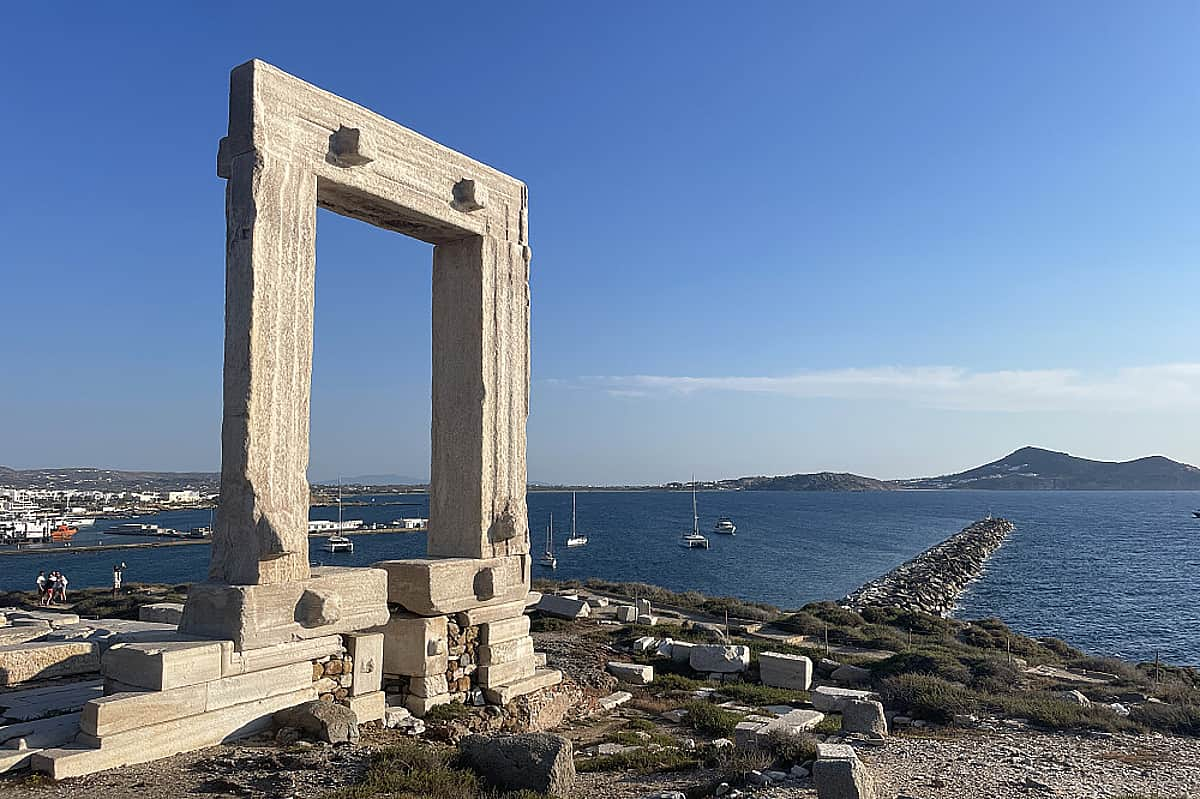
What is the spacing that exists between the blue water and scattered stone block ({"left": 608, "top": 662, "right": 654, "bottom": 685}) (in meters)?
20.7

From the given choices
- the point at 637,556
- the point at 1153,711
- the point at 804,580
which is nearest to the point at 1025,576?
the point at 804,580

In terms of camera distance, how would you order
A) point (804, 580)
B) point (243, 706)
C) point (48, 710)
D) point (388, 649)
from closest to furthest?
1. point (243, 706)
2. point (48, 710)
3. point (388, 649)
4. point (804, 580)

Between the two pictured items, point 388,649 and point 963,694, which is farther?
point 963,694

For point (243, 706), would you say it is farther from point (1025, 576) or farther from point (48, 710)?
point (1025, 576)

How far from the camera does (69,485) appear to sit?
177 meters

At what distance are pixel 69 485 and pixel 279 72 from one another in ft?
656

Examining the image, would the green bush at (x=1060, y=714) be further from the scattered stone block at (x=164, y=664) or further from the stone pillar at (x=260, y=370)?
the scattered stone block at (x=164, y=664)

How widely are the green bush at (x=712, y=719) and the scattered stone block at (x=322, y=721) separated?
4.08 m

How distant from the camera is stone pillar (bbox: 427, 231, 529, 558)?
991 cm

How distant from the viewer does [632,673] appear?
12.8 metres

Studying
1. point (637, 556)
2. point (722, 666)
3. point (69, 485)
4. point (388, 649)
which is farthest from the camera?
point (69, 485)

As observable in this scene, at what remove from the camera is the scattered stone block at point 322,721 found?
286 inches

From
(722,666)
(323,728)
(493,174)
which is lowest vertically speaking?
(722,666)

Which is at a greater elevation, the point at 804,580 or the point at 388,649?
the point at 388,649
